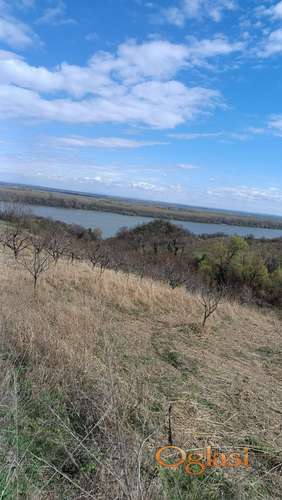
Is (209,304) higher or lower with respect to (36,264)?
higher

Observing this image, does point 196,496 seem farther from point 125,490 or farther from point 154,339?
point 154,339

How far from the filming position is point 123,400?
295 centimetres

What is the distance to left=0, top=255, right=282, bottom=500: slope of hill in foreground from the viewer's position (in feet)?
6.63

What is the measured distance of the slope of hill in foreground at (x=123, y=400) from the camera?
202 centimetres

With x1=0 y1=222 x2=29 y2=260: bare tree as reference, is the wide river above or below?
below

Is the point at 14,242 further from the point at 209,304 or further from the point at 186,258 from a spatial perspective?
the point at 186,258

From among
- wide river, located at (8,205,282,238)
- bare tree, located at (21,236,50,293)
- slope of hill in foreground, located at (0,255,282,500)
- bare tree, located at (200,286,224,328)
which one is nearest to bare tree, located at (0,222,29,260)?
bare tree, located at (21,236,50,293)

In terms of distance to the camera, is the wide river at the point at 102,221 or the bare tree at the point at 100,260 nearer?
the bare tree at the point at 100,260

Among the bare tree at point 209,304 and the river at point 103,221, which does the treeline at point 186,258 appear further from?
the river at point 103,221

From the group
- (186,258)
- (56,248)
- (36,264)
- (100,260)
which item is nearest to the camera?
(36,264)

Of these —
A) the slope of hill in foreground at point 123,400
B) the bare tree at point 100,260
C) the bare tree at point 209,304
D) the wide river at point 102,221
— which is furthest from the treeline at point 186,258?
the wide river at point 102,221

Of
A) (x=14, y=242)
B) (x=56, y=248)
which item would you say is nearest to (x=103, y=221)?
(x=14, y=242)

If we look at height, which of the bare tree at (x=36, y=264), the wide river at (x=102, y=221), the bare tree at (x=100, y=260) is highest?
the bare tree at (x=36, y=264)

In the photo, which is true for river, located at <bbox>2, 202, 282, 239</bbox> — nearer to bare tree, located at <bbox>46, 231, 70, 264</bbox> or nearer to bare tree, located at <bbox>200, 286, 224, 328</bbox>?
bare tree, located at <bbox>46, 231, 70, 264</bbox>
